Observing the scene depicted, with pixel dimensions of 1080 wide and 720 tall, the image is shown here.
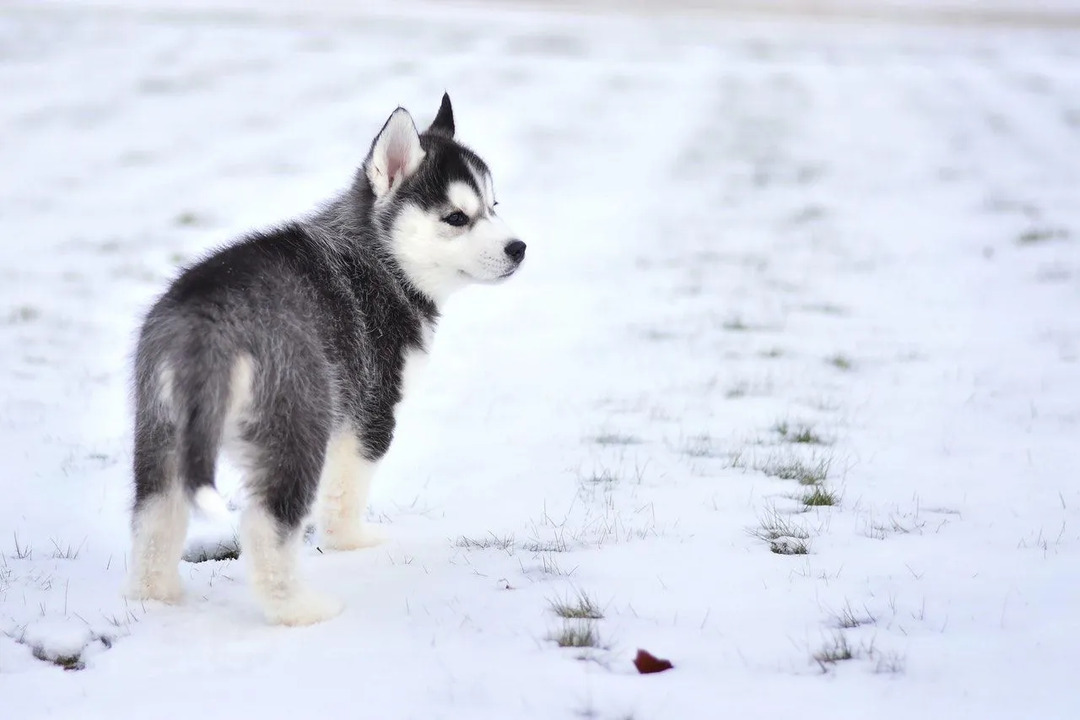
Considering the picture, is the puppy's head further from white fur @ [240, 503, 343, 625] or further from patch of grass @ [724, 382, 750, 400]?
patch of grass @ [724, 382, 750, 400]

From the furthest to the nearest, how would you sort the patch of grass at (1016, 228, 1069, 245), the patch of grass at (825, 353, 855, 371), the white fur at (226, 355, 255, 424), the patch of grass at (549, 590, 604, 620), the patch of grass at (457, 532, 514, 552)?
the patch of grass at (1016, 228, 1069, 245) < the patch of grass at (825, 353, 855, 371) < the patch of grass at (457, 532, 514, 552) < the patch of grass at (549, 590, 604, 620) < the white fur at (226, 355, 255, 424)

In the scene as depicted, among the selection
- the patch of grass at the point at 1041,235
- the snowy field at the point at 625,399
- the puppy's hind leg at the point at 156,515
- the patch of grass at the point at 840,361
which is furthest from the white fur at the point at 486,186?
the patch of grass at the point at 1041,235

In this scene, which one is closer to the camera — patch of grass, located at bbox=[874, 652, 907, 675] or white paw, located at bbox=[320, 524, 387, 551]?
patch of grass, located at bbox=[874, 652, 907, 675]

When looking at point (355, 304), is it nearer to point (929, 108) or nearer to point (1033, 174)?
point (1033, 174)

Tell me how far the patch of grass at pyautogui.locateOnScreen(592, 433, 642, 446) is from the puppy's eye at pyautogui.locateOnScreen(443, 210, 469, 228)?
2296 millimetres

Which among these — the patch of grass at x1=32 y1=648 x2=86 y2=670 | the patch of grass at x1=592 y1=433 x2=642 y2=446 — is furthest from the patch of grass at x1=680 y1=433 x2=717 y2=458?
the patch of grass at x1=32 y1=648 x2=86 y2=670

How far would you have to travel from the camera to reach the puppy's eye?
4.84 metres

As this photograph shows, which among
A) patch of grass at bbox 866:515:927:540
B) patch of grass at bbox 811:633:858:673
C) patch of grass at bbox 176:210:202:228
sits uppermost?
patch of grass at bbox 811:633:858:673

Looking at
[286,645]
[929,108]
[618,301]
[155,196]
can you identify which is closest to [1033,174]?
[929,108]

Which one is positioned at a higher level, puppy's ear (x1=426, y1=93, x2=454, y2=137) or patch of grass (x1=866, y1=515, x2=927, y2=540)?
puppy's ear (x1=426, y1=93, x2=454, y2=137)

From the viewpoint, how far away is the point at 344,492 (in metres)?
4.64

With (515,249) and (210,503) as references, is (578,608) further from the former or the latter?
(515,249)

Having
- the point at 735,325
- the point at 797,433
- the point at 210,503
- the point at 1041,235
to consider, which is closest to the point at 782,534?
the point at 797,433

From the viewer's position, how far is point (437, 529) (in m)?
5.07
